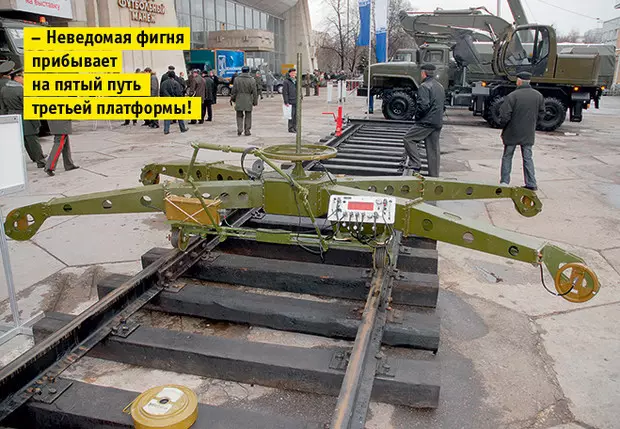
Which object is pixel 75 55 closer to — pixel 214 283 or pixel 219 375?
pixel 214 283

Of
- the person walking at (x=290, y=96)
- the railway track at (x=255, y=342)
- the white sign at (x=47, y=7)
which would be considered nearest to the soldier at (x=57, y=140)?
the railway track at (x=255, y=342)

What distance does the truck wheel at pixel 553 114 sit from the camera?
1577 cm

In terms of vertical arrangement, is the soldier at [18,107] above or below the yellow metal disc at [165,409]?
above

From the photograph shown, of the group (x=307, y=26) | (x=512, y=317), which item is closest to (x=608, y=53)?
(x=512, y=317)

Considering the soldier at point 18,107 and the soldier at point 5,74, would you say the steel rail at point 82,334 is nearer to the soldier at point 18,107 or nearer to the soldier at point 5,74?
the soldier at point 18,107

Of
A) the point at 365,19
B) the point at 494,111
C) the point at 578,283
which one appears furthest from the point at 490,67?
the point at 578,283

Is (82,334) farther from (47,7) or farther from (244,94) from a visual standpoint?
(47,7)

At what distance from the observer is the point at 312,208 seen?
3764mm

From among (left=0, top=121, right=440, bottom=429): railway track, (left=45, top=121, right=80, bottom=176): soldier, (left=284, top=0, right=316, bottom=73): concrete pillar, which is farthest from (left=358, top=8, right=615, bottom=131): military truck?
(left=284, top=0, right=316, bottom=73): concrete pillar

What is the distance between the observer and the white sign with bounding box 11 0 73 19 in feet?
51.8

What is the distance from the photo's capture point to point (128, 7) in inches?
816

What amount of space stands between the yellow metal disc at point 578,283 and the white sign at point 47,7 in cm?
1740

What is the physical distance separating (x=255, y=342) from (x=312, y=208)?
104 cm

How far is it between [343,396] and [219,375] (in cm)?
98
